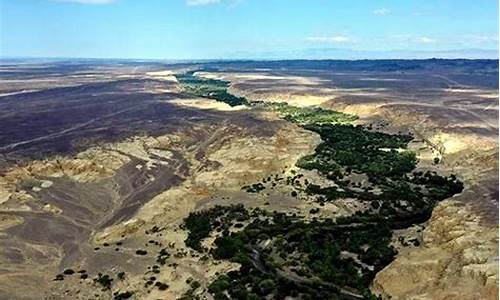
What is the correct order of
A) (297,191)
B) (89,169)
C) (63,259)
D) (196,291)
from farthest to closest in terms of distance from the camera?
(89,169)
(297,191)
(63,259)
(196,291)

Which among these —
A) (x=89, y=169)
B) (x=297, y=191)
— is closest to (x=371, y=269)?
(x=297, y=191)

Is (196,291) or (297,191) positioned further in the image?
(297,191)

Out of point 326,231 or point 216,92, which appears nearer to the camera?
point 326,231

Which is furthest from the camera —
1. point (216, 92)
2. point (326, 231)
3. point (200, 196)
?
point (216, 92)

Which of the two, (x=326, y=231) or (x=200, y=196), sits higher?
(x=326, y=231)

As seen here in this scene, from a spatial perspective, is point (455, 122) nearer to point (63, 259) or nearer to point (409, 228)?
point (409, 228)

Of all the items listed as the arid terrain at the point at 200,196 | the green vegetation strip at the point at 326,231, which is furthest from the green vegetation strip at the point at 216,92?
the green vegetation strip at the point at 326,231

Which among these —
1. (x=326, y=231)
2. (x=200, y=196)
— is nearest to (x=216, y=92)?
(x=200, y=196)

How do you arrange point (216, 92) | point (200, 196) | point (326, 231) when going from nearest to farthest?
1. point (326, 231)
2. point (200, 196)
3. point (216, 92)

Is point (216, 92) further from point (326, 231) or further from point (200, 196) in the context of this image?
point (326, 231)
